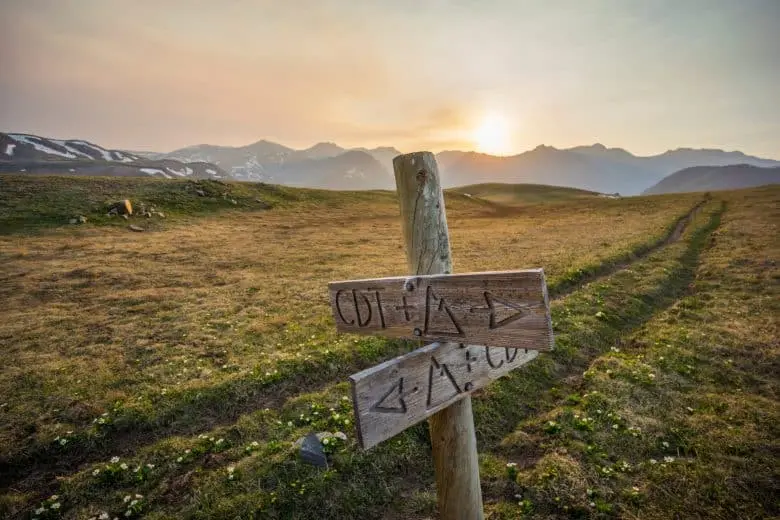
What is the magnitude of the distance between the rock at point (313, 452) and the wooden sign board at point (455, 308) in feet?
15.7

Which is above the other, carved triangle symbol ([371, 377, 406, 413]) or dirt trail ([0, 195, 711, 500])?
carved triangle symbol ([371, 377, 406, 413])

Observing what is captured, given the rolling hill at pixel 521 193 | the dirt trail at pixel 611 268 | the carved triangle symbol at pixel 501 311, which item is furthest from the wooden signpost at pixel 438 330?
the rolling hill at pixel 521 193

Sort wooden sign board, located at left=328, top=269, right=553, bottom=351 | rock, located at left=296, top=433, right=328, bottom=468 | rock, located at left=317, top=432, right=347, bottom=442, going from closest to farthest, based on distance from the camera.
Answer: wooden sign board, located at left=328, top=269, right=553, bottom=351
rock, located at left=296, top=433, right=328, bottom=468
rock, located at left=317, top=432, right=347, bottom=442

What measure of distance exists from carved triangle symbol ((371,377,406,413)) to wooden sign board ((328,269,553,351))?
20.4 inches

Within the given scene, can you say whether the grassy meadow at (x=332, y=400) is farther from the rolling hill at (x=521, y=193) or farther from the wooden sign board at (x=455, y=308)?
the rolling hill at (x=521, y=193)

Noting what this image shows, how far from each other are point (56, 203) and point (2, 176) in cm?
1598

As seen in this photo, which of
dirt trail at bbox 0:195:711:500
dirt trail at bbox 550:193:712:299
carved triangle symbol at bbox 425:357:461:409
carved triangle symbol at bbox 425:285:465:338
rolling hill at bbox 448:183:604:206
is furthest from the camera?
rolling hill at bbox 448:183:604:206

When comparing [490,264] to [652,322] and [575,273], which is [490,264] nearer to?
Result: [575,273]

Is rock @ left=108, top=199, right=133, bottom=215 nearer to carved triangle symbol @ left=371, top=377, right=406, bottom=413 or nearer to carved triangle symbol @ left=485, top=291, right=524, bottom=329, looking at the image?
carved triangle symbol @ left=371, top=377, right=406, bottom=413

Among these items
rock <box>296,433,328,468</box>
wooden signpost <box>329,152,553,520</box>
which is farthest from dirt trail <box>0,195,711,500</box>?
wooden signpost <box>329,152,553,520</box>

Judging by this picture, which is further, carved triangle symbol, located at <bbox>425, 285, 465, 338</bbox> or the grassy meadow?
the grassy meadow

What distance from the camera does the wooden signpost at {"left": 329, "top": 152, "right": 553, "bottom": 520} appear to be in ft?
9.70

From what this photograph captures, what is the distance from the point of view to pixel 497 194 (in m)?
115

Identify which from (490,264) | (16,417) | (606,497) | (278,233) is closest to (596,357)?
(606,497)
